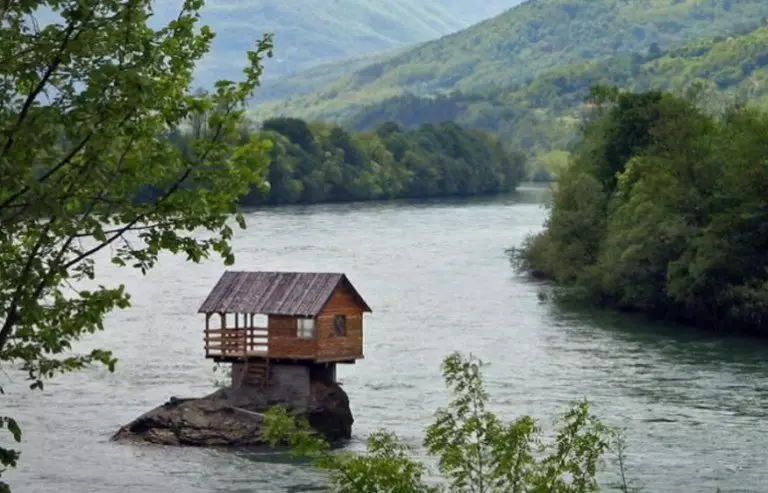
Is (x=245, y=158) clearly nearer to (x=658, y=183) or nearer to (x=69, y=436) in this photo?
(x=69, y=436)

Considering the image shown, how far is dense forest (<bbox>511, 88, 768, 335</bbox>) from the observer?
275ft

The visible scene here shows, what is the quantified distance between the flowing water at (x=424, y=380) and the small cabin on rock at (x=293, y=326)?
2330mm

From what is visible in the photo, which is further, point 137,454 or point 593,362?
point 593,362

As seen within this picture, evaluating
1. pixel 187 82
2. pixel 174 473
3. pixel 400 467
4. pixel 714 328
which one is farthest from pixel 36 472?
pixel 714 328

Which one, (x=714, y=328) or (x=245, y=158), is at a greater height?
(x=245, y=158)

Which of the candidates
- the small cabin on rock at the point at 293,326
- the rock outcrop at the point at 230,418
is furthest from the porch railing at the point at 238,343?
the rock outcrop at the point at 230,418

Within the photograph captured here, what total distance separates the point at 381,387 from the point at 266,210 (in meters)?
112

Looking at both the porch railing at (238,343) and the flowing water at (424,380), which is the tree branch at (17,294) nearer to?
the flowing water at (424,380)

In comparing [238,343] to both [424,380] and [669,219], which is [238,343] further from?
[669,219]

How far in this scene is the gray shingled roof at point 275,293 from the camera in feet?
182

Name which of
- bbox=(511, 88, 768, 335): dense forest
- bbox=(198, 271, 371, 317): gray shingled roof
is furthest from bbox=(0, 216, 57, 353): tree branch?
bbox=(511, 88, 768, 335): dense forest

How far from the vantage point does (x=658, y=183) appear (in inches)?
3639

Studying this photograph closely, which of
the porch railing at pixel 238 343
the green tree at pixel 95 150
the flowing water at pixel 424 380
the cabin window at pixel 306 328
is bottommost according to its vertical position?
the flowing water at pixel 424 380

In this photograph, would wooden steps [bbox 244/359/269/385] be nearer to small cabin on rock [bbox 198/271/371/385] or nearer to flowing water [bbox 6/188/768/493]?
small cabin on rock [bbox 198/271/371/385]
